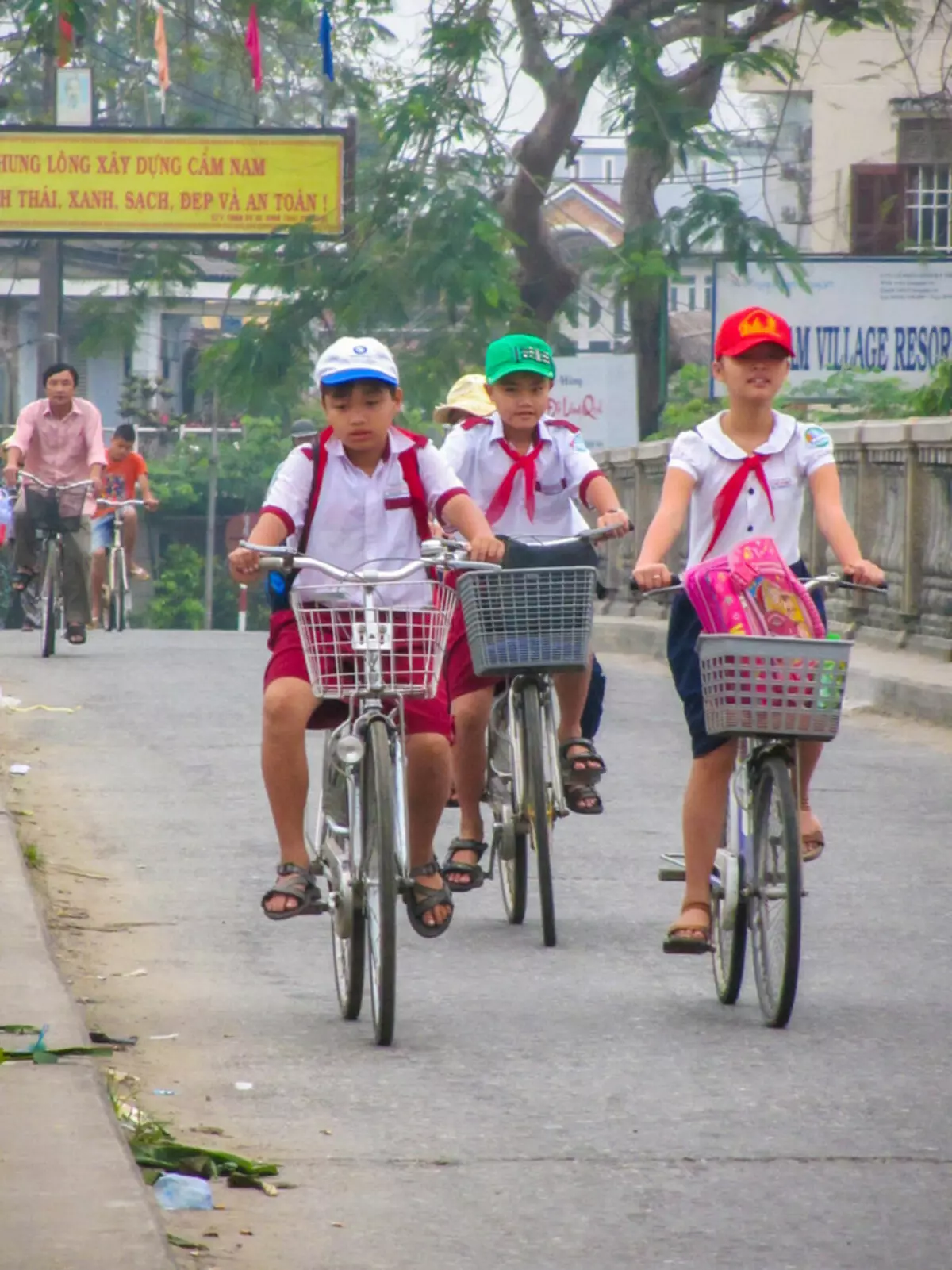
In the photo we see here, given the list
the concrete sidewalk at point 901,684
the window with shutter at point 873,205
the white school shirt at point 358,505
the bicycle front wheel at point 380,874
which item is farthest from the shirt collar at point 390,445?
the window with shutter at point 873,205

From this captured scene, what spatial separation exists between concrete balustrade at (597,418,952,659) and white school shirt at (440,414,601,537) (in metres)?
7.92

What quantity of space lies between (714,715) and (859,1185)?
4.64ft

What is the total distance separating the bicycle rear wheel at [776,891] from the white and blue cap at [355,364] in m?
1.30

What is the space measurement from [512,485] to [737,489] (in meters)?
1.48

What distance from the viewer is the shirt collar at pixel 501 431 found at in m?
7.68

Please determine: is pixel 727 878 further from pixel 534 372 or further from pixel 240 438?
pixel 240 438

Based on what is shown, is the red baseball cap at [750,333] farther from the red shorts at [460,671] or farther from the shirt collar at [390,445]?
the red shorts at [460,671]

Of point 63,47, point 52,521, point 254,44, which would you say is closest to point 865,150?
point 254,44

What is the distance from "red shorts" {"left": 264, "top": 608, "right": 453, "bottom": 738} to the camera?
19.9 feet

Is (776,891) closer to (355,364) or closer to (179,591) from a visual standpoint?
(355,364)

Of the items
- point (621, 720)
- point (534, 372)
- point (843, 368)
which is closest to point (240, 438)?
point (843, 368)

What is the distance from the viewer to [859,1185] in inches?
181

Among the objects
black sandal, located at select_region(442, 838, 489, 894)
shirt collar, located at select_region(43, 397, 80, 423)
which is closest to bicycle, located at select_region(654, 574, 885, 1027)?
black sandal, located at select_region(442, 838, 489, 894)

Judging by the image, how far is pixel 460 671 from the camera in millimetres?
7590
